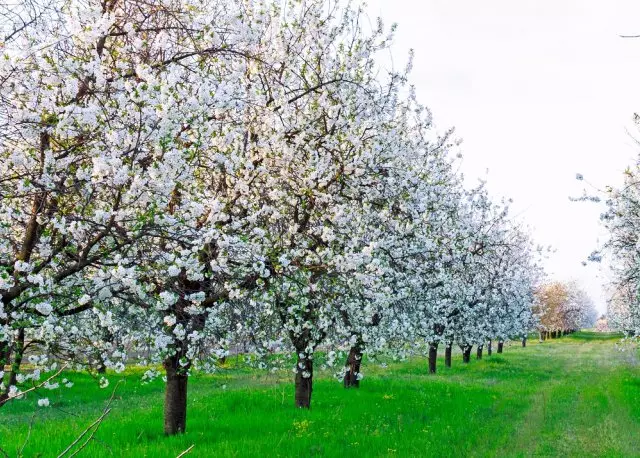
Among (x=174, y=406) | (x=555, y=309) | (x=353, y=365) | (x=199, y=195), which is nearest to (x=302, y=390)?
(x=353, y=365)

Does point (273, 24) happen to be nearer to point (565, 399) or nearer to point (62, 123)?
point (62, 123)

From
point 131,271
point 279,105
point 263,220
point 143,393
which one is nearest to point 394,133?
point 279,105

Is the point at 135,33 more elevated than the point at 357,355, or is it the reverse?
the point at 135,33

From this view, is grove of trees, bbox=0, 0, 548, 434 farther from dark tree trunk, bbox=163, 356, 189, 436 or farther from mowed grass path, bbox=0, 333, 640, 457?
mowed grass path, bbox=0, 333, 640, 457

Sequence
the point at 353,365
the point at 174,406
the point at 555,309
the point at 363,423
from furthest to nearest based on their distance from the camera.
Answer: the point at 555,309
the point at 353,365
the point at 363,423
the point at 174,406

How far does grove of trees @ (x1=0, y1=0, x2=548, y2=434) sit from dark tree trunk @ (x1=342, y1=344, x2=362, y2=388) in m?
0.15

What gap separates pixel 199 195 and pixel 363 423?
299 inches

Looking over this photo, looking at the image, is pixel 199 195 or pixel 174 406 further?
pixel 174 406

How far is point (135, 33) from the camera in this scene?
28.3 ft

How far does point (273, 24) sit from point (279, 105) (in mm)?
2485

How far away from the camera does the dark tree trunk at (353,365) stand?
1853 cm

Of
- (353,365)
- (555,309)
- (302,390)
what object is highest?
(555,309)

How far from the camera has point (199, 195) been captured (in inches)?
403

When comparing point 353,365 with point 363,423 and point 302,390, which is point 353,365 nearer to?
point 302,390
